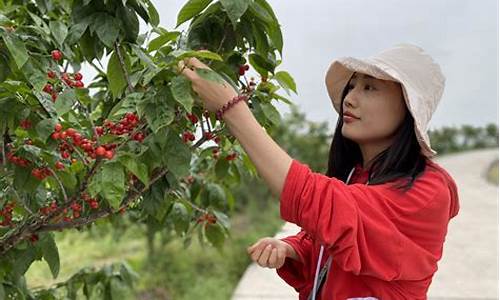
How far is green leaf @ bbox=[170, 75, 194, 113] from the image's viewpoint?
102 cm

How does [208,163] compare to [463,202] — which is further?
[463,202]

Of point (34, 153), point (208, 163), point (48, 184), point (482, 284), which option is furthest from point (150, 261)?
point (34, 153)

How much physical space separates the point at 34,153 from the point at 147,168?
0.82ft

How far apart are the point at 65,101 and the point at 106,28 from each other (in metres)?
0.14

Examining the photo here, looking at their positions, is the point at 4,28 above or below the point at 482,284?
above

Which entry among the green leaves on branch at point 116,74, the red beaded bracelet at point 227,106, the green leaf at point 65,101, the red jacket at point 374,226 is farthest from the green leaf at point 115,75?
the red jacket at point 374,226

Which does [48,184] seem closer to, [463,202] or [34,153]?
[34,153]

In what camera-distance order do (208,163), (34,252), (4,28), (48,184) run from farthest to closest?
1. (208,163)
2. (48,184)
3. (34,252)
4. (4,28)

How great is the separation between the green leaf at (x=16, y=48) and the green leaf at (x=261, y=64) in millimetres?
413

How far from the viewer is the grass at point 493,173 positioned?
31.6ft

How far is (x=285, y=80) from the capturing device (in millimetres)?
1345

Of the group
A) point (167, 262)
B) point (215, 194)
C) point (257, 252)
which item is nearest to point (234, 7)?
point (257, 252)

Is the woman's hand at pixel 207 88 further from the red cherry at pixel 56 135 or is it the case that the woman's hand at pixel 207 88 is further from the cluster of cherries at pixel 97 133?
the red cherry at pixel 56 135

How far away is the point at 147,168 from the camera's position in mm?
1176
